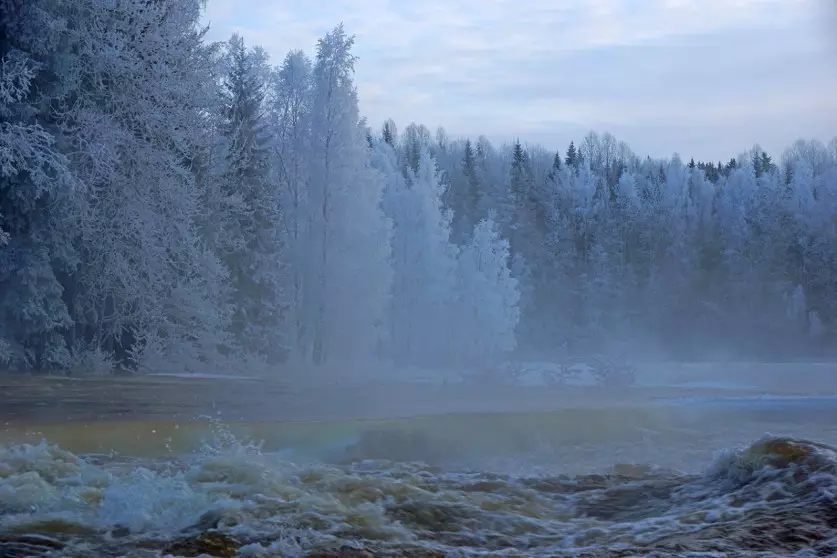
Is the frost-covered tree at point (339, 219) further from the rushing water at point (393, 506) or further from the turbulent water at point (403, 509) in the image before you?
the turbulent water at point (403, 509)

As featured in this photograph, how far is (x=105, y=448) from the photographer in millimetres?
11102

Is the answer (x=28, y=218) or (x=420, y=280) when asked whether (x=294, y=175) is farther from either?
(x=28, y=218)

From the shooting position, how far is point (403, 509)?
6922 mm

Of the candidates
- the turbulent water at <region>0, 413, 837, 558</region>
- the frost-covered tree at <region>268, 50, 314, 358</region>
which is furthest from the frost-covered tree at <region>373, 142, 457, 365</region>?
the turbulent water at <region>0, 413, 837, 558</region>

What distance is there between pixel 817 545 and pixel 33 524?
5.17m

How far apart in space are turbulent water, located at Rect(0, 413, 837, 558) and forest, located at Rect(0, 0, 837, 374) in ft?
28.3

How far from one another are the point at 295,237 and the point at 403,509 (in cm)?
2653

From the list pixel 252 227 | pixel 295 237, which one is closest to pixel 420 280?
pixel 295 237

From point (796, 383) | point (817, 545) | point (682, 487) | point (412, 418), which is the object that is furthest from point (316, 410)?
point (796, 383)

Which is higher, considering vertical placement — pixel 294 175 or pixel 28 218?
pixel 294 175

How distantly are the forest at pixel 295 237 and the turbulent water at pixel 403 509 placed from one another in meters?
8.64

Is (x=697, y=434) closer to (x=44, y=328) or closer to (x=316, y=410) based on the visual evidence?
(x=316, y=410)

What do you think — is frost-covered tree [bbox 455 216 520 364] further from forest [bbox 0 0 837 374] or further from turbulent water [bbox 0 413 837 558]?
turbulent water [bbox 0 413 837 558]

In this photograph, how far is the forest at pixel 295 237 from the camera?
1669cm
